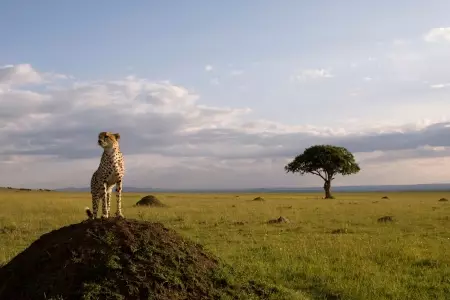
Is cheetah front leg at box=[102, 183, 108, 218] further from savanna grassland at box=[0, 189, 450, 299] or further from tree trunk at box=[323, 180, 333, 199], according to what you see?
tree trunk at box=[323, 180, 333, 199]

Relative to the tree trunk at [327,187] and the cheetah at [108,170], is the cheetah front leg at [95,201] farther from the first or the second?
the tree trunk at [327,187]

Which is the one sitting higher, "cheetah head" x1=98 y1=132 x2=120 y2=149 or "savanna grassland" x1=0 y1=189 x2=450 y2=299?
"cheetah head" x1=98 y1=132 x2=120 y2=149

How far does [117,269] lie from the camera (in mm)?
7801

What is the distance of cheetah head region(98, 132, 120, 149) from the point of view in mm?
10000

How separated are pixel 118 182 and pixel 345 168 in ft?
178

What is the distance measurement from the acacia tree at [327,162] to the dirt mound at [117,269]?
54.0 metres

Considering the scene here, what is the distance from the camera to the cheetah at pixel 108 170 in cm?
1010

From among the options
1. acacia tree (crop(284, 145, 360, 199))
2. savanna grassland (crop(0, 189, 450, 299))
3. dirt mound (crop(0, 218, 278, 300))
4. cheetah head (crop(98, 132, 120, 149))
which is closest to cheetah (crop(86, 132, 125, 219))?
cheetah head (crop(98, 132, 120, 149))

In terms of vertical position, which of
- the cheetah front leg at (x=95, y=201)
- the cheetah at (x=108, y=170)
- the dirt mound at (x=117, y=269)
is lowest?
the dirt mound at (x=117, y=269)

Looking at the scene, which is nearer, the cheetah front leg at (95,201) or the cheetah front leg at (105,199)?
the cheetah front leg at (105,199)

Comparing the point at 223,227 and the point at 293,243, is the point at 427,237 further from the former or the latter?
the point at 223,227

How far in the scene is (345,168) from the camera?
203ft

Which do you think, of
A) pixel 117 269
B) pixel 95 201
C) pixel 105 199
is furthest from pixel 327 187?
pixel 117 269

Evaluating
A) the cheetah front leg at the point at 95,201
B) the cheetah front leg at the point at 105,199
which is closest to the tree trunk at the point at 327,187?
the cheetah front leg at the point at 95,201
